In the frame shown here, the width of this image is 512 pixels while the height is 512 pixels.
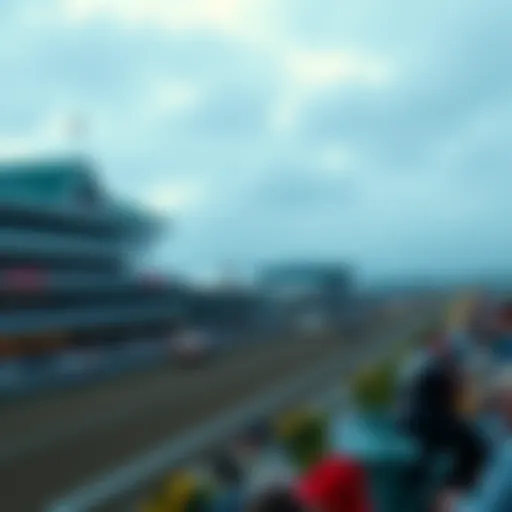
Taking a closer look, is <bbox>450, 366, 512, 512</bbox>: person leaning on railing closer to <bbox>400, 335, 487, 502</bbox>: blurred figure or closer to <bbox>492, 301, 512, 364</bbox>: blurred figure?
<bbox>400, 335, 487, 502</bbox>: blurred figure

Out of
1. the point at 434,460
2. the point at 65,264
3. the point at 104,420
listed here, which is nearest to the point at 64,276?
the point at 65,264

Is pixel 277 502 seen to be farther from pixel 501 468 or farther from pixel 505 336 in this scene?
pixel 505 336

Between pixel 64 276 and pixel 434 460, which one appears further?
pixel 64 276

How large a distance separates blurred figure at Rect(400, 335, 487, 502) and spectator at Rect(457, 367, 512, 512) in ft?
1.81

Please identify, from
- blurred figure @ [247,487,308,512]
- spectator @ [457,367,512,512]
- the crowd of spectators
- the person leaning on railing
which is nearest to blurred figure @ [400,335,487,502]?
the crowd of spectators

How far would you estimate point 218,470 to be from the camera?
430cm

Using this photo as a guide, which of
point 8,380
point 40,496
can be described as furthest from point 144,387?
point 40,496

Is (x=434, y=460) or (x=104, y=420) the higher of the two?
(x=104, y=420)

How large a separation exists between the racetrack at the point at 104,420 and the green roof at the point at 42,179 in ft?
16.4

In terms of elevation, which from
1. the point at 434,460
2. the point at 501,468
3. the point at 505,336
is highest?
the point at 501,468

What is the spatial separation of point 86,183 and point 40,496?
20477mm

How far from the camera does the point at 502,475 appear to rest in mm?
1906

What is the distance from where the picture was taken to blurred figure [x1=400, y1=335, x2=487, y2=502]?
107 inches

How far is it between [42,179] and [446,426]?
2559cm
